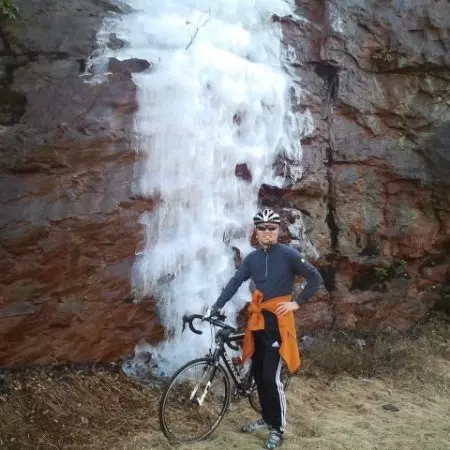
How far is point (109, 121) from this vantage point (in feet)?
20.9

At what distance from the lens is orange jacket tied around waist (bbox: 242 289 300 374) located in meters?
4.78

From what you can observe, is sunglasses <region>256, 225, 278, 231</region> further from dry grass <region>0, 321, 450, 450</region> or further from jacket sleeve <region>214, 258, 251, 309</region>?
dry grass <region>0, 321, 450, 450</region>

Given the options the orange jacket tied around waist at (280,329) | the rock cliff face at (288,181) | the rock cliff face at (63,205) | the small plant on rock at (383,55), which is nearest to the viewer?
the orange jacket tied around waist at (280,329)

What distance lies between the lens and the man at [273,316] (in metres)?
4.82

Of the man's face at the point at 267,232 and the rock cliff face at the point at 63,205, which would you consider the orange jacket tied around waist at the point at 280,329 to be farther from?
the rock cliff face at the point at 63,205

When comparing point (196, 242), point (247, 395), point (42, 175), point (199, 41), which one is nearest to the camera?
point (247, 395)

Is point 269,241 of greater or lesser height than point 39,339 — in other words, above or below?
above

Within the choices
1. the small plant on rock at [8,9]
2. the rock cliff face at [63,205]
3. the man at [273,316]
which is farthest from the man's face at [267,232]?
the small plant on rock at [8,9]

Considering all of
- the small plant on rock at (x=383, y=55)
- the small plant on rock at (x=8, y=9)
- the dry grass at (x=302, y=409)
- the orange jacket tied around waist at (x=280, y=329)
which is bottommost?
the dry grass at (x=302, y=409)

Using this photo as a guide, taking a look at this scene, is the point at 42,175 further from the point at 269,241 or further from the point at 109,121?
the point at 269,241

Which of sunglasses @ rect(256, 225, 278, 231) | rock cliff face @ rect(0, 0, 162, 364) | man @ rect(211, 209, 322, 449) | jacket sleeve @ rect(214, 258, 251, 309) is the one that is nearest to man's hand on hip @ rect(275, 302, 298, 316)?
man @ rect(211, 209, 322, 449)

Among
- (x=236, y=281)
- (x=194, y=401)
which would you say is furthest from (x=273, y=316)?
(x=194, y=401)

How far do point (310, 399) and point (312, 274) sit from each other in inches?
86.9

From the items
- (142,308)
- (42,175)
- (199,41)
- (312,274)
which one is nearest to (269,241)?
(312,274)
